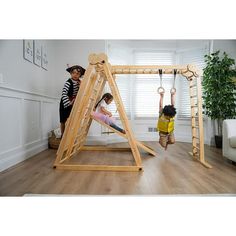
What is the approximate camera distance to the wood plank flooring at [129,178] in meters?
1.33

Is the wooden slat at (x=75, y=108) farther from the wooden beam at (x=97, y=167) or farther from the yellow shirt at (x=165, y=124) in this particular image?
the yellow shirt at (x=165, y=124)

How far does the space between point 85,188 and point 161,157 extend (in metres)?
0.97

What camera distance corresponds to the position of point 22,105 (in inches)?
74.3

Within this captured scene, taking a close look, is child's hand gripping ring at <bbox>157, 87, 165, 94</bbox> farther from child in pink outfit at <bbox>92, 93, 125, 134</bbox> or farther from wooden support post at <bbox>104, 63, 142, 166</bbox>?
child in pink outfit at <bbox>92, 93, 125, 134</bbox>

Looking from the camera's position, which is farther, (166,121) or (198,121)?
(198,121)

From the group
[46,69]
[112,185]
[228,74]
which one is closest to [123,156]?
[112,185]

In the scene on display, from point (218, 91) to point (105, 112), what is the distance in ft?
4.03

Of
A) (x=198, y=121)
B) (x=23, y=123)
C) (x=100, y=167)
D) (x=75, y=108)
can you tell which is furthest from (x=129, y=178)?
(x=23, y=123)

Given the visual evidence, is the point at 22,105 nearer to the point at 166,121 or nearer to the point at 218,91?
the point at 166,121

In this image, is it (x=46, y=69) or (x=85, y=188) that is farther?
(x=46, y=69)
